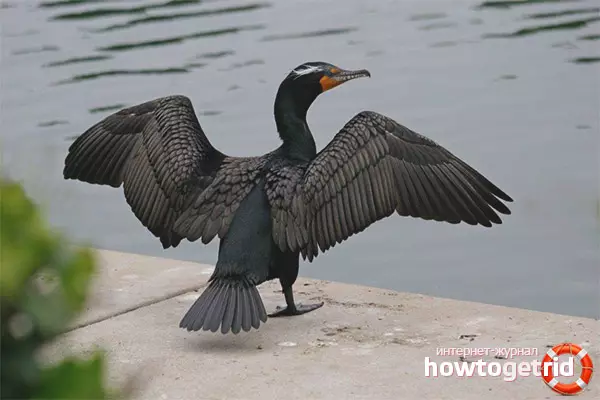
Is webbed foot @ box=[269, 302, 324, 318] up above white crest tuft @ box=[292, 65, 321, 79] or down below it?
below

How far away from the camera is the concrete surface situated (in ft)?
13.2

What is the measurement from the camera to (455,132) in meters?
9.45

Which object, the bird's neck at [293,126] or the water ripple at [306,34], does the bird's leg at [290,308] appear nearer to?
the bird's neck at [293,126]

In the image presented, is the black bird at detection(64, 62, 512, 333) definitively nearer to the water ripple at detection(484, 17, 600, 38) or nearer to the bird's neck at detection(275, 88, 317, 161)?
the bird's neck at detection(275, 88, 317, 161)

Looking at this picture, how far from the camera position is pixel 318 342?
456cm

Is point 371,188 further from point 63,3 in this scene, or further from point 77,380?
point 63,3

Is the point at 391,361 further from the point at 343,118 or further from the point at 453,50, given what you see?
the point at 453,50

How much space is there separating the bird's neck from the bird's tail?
25.4 inches

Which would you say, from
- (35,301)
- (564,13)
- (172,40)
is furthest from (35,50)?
(35,301)

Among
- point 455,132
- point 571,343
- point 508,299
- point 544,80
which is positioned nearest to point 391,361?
point 571,343

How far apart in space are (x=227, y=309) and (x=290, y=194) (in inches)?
20.9

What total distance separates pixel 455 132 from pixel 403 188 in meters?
4.73

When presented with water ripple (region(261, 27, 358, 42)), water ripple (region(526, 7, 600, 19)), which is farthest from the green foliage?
water ripple (region(526, 7, 600, 19))

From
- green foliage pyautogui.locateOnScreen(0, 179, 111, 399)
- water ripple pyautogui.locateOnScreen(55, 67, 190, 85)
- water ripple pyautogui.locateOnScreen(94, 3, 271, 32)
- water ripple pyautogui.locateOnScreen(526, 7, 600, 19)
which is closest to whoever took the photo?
green foliage pyautogui.locateOnScreen(0, 179, 111, 399)
